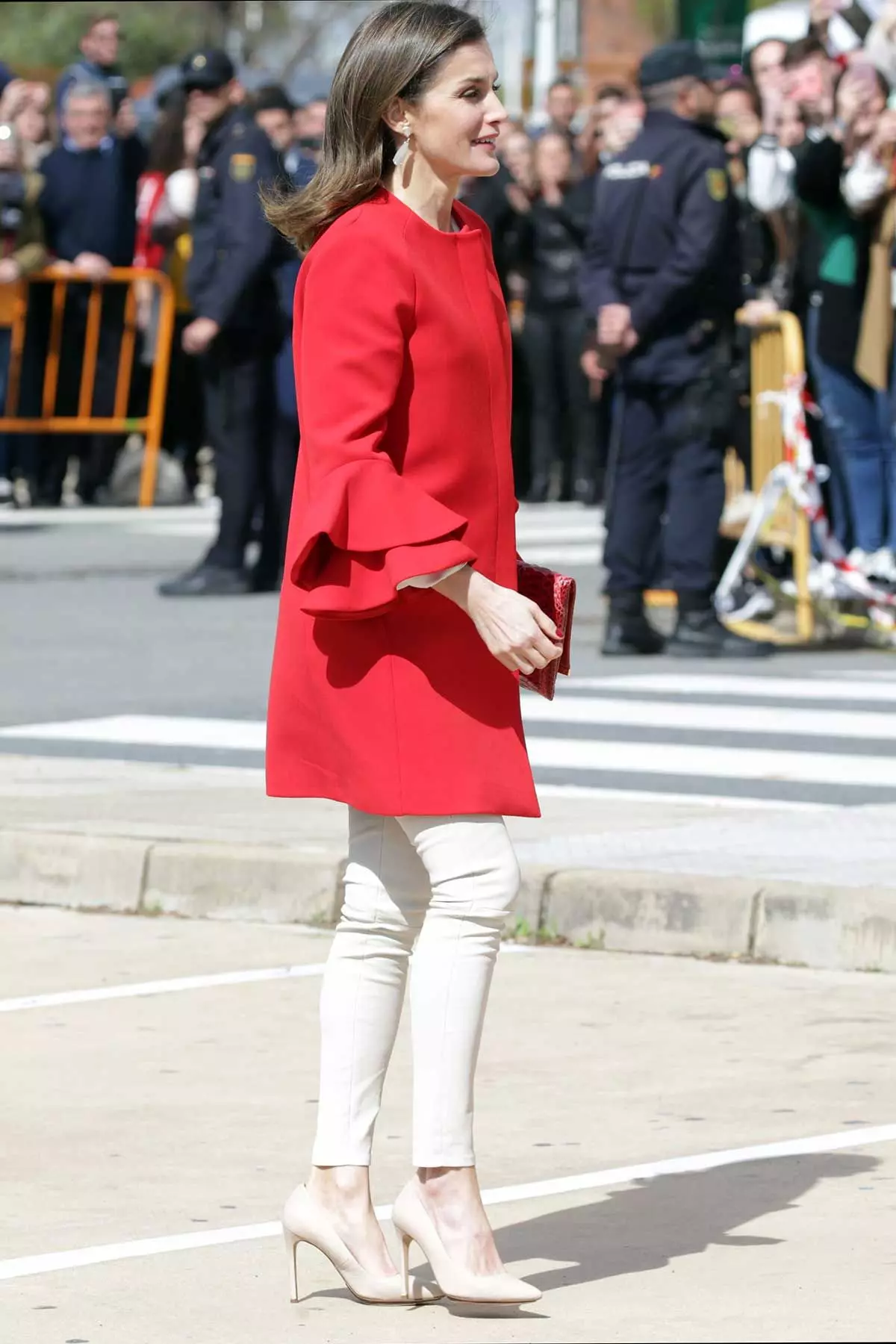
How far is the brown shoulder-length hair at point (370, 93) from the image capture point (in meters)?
4.65

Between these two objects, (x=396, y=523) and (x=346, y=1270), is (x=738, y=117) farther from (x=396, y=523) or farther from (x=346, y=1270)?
(x=346, y=1270)

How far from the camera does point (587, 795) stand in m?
9.21

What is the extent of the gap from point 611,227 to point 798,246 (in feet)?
6.39

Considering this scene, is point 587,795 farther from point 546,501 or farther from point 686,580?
point 546,501

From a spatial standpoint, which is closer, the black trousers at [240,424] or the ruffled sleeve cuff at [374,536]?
the ruffled sleeve cuff at [374,536]

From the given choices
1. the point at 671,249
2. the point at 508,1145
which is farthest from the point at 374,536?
the point at 671,249

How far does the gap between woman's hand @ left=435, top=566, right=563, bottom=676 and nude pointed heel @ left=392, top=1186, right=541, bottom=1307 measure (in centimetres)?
79

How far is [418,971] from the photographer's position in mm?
4688

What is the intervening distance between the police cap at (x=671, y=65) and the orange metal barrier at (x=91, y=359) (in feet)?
29.3

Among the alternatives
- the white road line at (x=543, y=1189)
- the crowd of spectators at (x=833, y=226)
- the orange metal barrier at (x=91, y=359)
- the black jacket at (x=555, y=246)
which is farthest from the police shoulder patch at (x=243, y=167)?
the white road line at (x=543, y=1189)

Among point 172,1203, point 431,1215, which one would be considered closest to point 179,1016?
point 172,1203

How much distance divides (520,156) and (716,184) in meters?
9.43

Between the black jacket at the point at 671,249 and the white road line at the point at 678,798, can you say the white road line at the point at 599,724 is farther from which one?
the black jacket at the point at 671,249

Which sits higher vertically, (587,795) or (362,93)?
(362,93)
